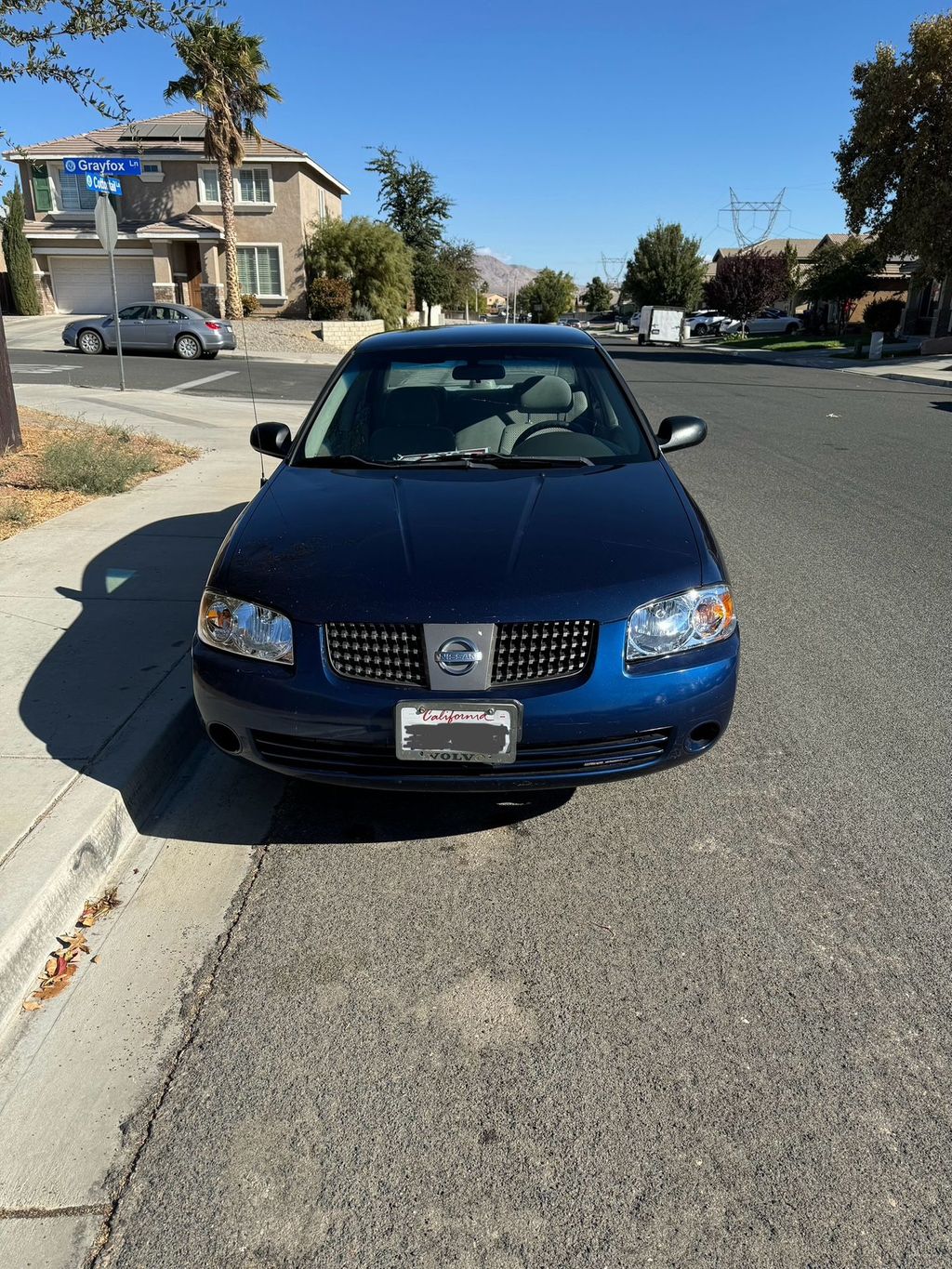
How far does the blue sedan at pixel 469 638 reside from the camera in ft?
9.50

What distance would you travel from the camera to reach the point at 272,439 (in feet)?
14.9

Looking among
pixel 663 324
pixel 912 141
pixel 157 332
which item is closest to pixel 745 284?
pixel 663 324

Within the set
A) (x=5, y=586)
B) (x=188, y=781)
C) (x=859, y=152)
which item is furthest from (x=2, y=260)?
(x=188, y=781)

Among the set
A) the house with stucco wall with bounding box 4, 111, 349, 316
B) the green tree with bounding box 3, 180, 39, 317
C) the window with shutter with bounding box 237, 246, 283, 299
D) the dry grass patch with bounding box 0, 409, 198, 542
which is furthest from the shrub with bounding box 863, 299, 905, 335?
the dry grass patch with bounding box 0, 409, 198, 542

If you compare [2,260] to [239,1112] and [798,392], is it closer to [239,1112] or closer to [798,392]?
[798,392]

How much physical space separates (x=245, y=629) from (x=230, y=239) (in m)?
35.9

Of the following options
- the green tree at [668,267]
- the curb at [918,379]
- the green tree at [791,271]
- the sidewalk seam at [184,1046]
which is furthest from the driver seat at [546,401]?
the green tree at [668,267]

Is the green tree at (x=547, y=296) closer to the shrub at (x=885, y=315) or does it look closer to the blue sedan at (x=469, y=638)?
the shrub at (x=885, y=315)

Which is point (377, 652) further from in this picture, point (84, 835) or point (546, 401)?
point (546, 401)

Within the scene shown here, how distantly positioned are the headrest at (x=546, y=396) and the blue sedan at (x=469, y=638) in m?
1.09

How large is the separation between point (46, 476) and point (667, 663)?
682cm

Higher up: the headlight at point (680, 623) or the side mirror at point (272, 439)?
the side mirror at point (272, 439)

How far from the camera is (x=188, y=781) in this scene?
3816 millimetres

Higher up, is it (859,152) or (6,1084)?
(859,152)
